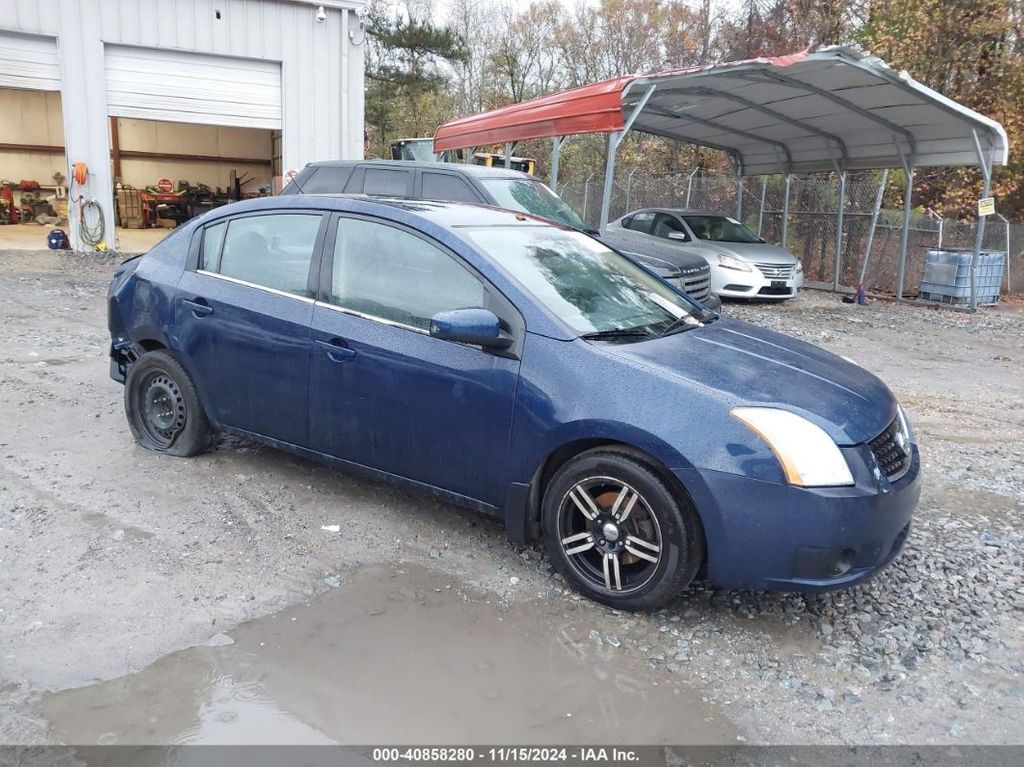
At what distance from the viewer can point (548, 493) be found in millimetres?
3502

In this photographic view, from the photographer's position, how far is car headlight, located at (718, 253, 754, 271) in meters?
12.7

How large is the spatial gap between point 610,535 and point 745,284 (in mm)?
10177

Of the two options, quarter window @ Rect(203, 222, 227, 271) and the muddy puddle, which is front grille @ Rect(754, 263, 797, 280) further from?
the muddy puddle

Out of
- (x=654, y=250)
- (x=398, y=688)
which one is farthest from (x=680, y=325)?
(x=654, y=250)

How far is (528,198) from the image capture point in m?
9.00

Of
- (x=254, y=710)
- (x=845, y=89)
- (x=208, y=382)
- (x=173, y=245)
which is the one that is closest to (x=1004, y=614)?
(x=254, y=710)

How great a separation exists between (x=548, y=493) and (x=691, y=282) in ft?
24.4

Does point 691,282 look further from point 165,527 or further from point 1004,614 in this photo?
point 165,527

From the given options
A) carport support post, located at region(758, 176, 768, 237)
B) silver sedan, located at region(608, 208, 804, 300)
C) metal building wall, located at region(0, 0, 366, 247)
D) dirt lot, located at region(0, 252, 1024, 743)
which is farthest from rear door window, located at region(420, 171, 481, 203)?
carport support post, located at region(758, 176, 768, 237)

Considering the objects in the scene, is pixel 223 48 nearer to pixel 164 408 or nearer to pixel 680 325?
pixel 164 408

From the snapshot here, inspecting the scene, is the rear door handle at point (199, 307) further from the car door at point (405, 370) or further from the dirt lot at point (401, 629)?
the dirt lot at point (401, 629)

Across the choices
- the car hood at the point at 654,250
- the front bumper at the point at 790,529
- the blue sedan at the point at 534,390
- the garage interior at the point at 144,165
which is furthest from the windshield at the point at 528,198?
the garage interior at the point at 144,165

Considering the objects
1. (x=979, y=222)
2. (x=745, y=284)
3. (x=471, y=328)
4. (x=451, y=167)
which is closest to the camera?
(x=471, y=328)

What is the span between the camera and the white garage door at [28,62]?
46.3 ft
